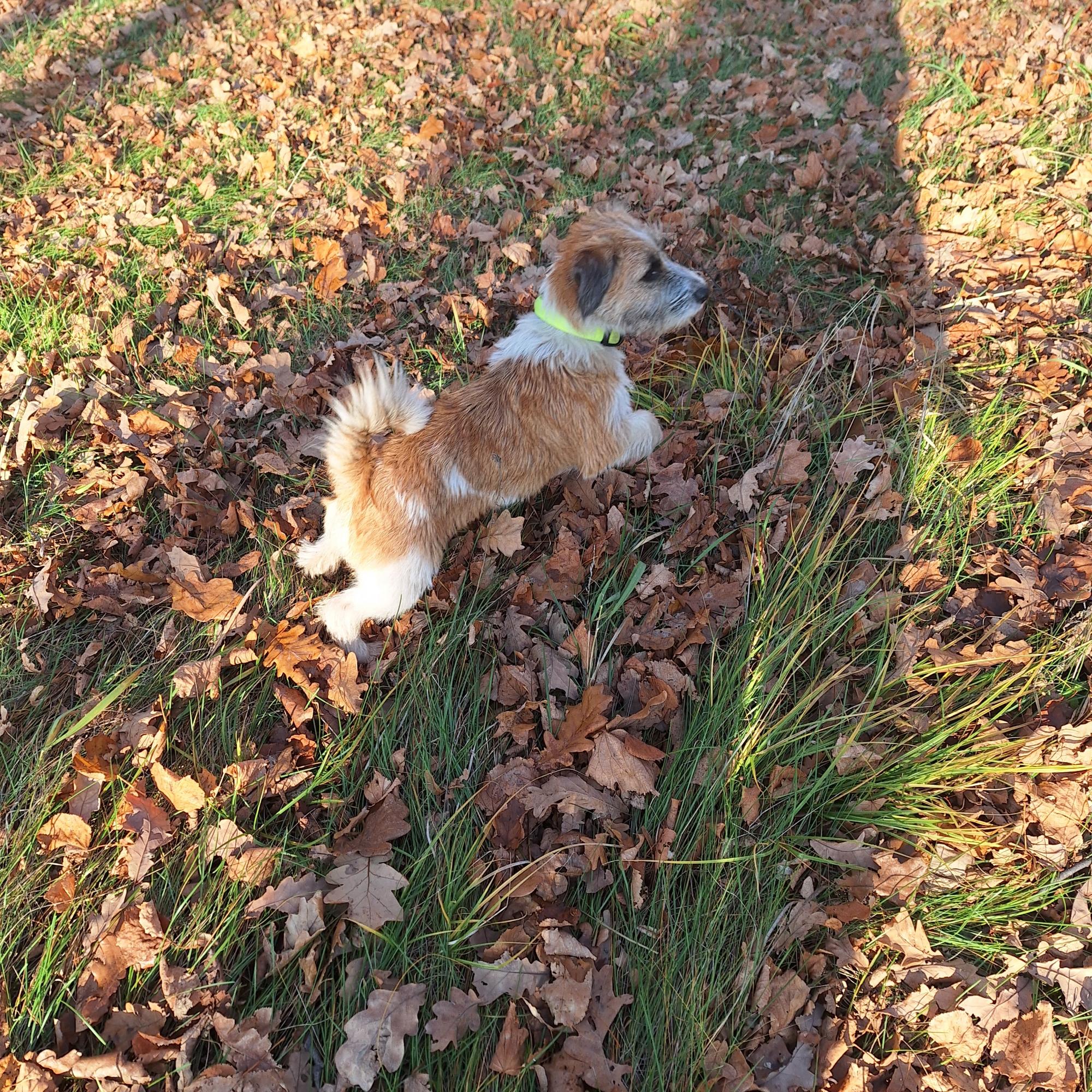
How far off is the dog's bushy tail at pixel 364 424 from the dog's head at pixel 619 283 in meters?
1.02

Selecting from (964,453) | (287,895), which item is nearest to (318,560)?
(287,895)

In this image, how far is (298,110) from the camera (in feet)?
21.8

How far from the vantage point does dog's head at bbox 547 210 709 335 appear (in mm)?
3408

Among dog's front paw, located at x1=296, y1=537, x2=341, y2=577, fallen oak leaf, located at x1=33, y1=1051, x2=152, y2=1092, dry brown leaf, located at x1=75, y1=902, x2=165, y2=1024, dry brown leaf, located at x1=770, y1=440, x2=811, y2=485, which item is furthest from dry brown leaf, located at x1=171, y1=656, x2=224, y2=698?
dry brown leaf, located at x1=770, y1=440, x2=811, y2=485

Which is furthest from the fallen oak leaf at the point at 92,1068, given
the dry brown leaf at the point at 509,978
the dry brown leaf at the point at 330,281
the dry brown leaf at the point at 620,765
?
the dry brown leaf at the point at 330,281

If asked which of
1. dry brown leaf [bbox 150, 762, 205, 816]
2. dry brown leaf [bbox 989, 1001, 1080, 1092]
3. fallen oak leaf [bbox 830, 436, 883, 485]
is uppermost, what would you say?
dry brown leaf [bbox 150, 762, 205, 816]

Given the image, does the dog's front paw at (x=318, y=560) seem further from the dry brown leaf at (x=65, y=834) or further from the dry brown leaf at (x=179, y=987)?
the dry brown leaf at (x=179, y=987)

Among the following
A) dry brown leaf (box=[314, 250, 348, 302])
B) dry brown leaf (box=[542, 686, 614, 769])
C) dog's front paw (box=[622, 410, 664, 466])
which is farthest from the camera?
dry brown leaf (box=[314, 250, 348, 302])

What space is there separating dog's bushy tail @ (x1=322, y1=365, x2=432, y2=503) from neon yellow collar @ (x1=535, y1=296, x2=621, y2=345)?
34.7 inches

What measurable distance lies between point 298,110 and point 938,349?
264 inches

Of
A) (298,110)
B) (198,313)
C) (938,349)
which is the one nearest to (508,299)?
(198,313)

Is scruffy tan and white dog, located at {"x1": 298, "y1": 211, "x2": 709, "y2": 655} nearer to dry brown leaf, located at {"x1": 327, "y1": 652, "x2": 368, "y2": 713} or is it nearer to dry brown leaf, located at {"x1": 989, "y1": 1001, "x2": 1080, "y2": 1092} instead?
dry brown leaf, located at {"x1": 327, "y1": 652, "x2": 368, "y2": 713}

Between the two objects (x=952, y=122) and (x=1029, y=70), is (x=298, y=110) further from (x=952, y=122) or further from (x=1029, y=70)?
(x=1029, y=70)

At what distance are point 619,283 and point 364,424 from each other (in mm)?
1625
